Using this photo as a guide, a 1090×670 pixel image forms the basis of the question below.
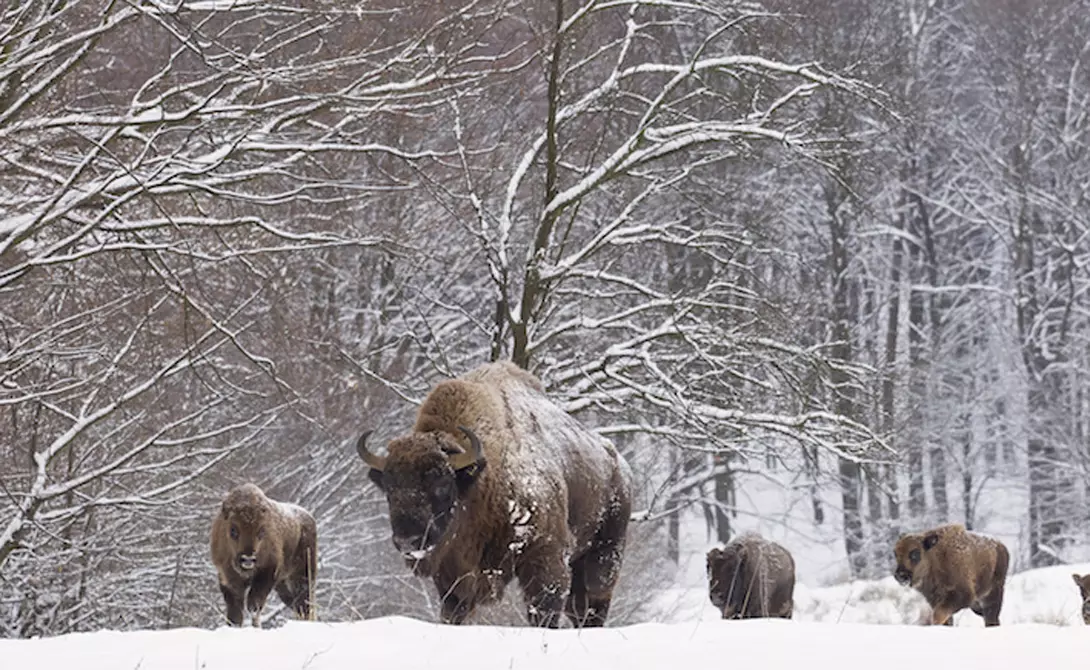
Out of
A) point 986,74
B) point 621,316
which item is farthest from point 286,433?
point 986,74

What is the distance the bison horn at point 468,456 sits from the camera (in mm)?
8266

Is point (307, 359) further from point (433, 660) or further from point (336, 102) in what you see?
point (433, 660)

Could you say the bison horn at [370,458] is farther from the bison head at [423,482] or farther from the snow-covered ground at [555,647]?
the snow-covered ground at [555,647]

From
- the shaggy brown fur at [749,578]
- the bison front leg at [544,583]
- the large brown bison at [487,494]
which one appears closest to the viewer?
the large brown bison at [487,494]

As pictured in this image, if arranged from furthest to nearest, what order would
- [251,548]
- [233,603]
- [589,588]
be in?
[233,603], [251,548], [589,588]

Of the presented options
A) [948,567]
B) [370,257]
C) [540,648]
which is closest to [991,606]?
[948,567]

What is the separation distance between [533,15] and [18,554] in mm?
7849

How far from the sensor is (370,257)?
857 inches

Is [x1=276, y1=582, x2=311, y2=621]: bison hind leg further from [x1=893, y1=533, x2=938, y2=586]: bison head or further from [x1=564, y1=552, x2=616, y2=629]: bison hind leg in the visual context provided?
[x1=893, y1=533, x2=938, y2=586]: bison head

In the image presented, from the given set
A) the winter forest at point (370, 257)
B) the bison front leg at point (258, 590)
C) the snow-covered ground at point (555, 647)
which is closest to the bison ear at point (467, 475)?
the winter forest at point (370, 257)

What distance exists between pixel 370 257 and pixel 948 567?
12.9m

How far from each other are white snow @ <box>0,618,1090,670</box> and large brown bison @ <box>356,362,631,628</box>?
8.08 ft

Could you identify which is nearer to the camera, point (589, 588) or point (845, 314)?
point (589, 588)

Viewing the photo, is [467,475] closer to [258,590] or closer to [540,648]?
[258,590]
